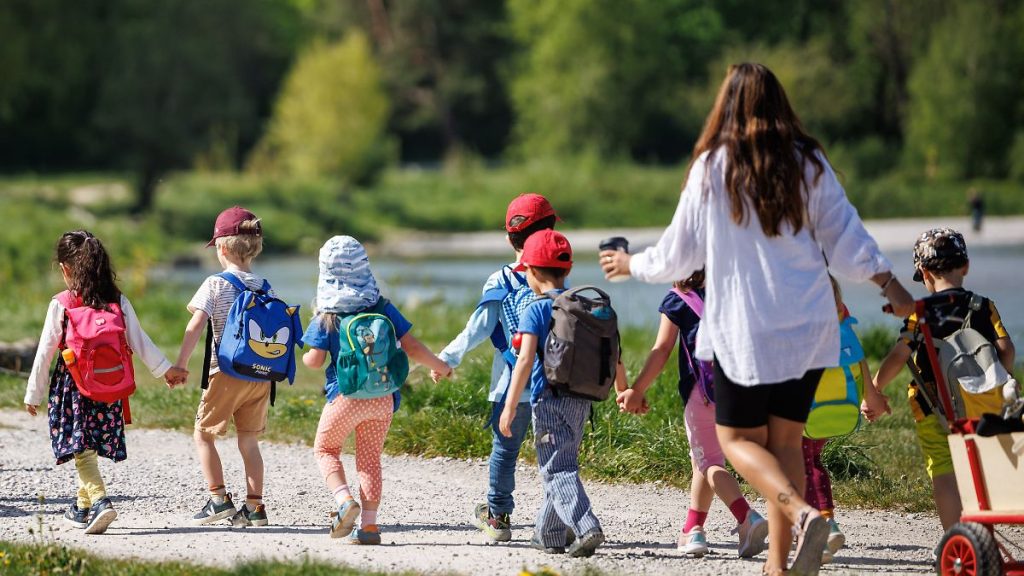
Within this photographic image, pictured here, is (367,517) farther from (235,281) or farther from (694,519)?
(694,519)

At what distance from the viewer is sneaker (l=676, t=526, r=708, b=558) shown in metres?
5.57

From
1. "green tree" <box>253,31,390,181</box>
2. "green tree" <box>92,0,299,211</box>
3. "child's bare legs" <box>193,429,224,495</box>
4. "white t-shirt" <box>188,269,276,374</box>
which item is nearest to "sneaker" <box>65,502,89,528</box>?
"child's bare legs" <box>193,429,224,495</box>

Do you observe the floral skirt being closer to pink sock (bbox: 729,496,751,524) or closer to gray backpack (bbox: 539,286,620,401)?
gray backpack (bbox: 539,286,620,401)

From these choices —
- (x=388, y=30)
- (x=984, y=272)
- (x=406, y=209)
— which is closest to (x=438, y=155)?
(x=388, y=30)

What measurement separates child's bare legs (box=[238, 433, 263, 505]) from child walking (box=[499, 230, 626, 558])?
139cm

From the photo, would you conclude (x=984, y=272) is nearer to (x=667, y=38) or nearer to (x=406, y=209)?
(x=406, y=209)

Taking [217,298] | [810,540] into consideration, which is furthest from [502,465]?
[810,540]

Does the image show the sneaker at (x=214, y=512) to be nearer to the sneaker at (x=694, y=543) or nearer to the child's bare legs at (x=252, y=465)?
the child's bare legs at (x=252, y=465)

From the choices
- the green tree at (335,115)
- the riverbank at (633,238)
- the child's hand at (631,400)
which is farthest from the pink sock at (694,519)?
the green tree at (335,115)

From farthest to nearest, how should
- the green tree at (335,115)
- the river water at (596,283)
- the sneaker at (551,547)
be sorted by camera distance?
the green tree at (335,115) < the river water at (596,283) < the sneaker at (551,547)

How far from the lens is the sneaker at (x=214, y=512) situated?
6.21 meters

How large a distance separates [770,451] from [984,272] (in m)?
21.9

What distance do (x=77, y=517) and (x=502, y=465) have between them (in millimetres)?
2081

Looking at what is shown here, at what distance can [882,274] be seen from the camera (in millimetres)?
4508
